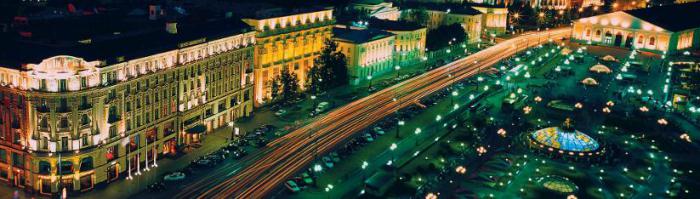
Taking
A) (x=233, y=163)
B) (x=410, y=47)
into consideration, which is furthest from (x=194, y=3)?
(x=233, y=163)

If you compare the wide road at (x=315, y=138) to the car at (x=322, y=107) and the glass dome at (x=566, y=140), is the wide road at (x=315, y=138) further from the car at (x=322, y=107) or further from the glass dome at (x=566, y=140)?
the glass dome at (x=566, y=140)

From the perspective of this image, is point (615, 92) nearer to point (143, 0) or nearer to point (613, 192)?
point (613, 192)

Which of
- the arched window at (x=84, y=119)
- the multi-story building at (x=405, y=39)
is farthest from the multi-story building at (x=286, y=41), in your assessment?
the arched window at (x=84, y=119)

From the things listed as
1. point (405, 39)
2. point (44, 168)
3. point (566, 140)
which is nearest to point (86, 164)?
point (44, 168)

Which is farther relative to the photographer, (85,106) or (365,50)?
(365,50)

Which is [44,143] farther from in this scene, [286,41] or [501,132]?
[501,132]

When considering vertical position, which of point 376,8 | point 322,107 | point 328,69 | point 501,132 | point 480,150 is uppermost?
point 376,8

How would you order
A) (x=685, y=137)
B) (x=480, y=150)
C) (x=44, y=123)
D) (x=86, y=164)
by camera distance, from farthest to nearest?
1. (x=685, y=137)
2. (x=480, y=150)
3. (x=86, y=164)
4. (x=44, y=123)
